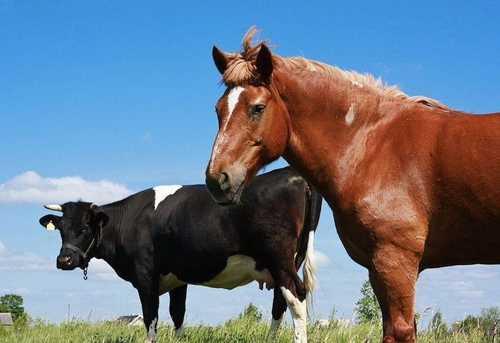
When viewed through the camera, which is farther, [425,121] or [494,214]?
[425,121]

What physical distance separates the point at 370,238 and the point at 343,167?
2.08 feet

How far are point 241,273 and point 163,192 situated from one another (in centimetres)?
235

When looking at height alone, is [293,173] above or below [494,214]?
above

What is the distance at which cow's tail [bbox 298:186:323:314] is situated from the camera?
10.9 meters

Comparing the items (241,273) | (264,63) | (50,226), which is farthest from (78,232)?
(264,63)

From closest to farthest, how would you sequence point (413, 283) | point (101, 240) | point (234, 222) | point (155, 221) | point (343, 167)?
point (413, 283)
point (343, 167)
point (234, 222)
point (155, 221)
point (101, 240)

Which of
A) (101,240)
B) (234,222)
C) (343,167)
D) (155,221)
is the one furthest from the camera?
(101,240)

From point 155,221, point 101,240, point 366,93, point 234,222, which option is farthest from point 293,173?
point 366,93

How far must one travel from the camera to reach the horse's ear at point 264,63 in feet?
17.3

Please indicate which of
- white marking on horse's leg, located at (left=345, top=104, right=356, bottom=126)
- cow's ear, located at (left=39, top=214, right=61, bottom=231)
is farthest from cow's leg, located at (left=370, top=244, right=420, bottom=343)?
cow's ear, located at (left=39, top=214, right=61, bottom=231)

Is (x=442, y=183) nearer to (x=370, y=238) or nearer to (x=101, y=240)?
(x=370, y=238)

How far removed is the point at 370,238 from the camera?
5.16 m

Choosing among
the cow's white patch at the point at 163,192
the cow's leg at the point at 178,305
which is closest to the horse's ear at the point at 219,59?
the cow's white patch at the point at 163,192

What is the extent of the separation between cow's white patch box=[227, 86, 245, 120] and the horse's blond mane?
6 cm
